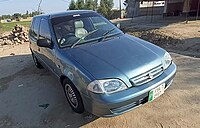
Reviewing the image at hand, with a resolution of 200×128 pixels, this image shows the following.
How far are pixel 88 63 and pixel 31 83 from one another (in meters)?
2.75

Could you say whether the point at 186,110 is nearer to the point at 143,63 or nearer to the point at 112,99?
the point at 143,63

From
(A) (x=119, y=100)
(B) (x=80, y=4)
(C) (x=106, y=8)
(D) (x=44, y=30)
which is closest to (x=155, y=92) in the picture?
(A) (x=119, y=100)

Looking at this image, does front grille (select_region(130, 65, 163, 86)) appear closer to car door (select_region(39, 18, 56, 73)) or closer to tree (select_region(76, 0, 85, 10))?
car door (select_region(39, 18, 56, 73))

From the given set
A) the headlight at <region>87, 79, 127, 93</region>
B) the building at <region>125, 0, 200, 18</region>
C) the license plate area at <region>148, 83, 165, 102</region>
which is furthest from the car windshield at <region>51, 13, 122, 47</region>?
the building at <region>125, 0, 200, 18</region>

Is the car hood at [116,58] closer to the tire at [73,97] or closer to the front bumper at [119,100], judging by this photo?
the front bumper at [119,100]

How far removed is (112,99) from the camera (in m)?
2.71

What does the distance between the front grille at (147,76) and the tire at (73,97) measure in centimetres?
91

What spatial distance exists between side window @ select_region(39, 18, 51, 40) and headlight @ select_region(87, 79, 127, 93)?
175 centimetres

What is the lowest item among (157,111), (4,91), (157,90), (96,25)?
(4,91)

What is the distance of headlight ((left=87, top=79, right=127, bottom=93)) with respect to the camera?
2.76 metres

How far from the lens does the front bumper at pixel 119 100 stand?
2.71m

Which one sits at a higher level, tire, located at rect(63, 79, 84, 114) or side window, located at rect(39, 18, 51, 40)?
side window, located at rect(39, 18, 51, 40)

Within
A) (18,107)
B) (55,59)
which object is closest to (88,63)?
(55,59)

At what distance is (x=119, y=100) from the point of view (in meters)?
2.70
